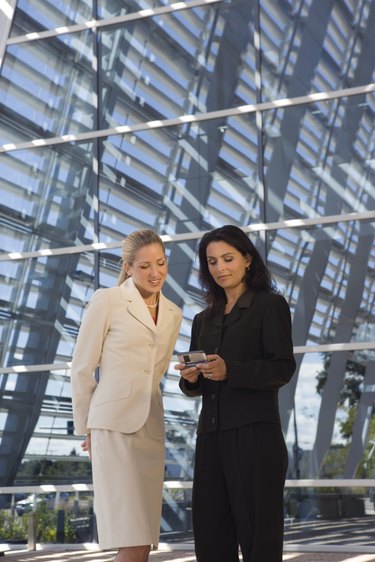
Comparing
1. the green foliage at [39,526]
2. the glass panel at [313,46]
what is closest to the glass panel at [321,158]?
the glass panel at [313,46]

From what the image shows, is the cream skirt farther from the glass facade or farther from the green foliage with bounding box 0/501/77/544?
the green foliage with bounding box 0/501/77/544

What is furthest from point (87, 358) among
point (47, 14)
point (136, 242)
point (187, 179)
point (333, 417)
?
point (47, 14)

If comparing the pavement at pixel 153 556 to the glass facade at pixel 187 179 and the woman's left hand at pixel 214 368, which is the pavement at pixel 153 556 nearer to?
the glass facade at pixel 187 179

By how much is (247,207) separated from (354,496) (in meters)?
2.69

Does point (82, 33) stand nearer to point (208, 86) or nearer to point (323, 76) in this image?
point (208, 86)

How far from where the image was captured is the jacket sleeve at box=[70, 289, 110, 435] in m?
3.58

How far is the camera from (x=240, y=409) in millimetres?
3150

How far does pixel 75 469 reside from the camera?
8.18 meters

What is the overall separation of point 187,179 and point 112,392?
4984 millimetres

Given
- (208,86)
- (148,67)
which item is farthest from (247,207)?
(148,67)

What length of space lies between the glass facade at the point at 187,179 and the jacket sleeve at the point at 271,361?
4095 millimetres

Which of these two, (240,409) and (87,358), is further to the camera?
(87,358)

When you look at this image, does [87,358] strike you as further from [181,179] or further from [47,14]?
[47,14]

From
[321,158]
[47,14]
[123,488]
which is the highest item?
[47,14]
